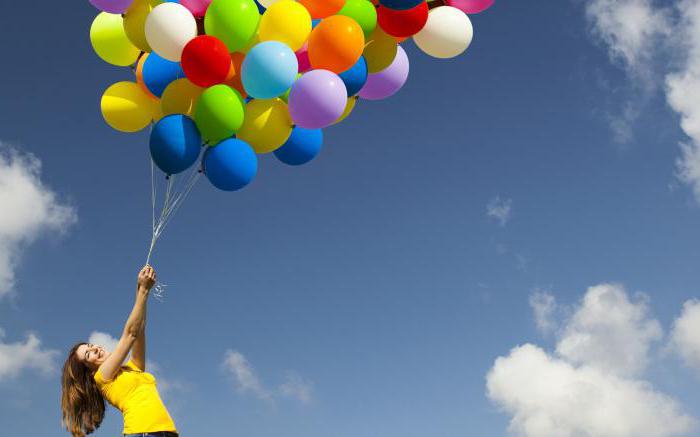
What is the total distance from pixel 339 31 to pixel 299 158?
1487mm

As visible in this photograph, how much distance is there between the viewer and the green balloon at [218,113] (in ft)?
19.0

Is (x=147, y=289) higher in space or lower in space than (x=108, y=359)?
higher

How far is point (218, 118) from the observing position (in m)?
5.81

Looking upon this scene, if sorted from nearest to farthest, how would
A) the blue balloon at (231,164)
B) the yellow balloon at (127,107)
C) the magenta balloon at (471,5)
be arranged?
1. the blue balloon at (231,164)
2. the yellow balloon at (127,107)
3. the magenta balloon at (471,5)

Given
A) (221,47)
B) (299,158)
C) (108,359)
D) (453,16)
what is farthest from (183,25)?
(108,359)

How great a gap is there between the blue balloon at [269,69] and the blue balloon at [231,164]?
0.52 metres

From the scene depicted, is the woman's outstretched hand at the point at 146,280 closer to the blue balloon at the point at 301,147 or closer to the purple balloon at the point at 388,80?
the blue balloon at the point at 301,147

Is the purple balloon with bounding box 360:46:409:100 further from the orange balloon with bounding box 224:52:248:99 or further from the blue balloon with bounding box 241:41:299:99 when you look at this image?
the orange balloon with bounding box 224:52:248:99

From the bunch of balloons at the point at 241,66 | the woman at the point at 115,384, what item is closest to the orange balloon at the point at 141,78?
the bunch of balloons at the point at 241,66

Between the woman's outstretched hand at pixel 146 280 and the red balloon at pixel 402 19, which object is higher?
the red balloon at pixel 402 19

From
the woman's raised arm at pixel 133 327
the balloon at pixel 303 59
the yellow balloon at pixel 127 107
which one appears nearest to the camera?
the woman's raised arm at pixel 133 327

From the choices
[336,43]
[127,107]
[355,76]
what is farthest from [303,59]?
[127,107]

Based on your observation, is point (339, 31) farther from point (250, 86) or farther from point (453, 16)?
point (453, 16)

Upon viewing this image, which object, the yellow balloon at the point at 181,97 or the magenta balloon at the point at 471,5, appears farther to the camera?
the magenta balloon at the point at 471,5
